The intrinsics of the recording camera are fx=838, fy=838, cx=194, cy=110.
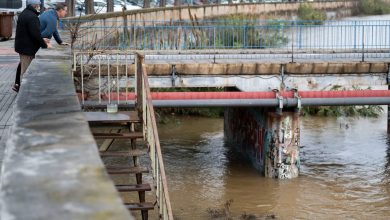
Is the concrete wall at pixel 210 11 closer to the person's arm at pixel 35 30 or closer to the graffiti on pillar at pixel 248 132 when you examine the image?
the graffiti on pillar at pixel 248 132

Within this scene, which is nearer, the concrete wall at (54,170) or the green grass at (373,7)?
the concrete wall at (54,170)

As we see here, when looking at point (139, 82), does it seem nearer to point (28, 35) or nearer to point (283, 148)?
point (28, 35)

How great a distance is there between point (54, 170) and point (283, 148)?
1561 cm

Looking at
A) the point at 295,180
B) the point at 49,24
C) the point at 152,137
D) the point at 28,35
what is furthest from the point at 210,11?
the point at 152,137

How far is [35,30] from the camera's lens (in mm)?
12398

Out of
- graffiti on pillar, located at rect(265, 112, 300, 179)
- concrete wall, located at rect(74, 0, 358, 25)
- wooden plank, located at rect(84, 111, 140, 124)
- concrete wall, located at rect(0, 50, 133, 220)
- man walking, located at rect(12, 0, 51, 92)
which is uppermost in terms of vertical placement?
concrete wall, located at rect(74, 0, 358, 25)

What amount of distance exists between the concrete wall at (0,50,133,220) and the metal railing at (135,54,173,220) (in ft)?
4.56

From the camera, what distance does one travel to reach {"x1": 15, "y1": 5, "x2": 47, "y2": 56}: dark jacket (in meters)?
12.3

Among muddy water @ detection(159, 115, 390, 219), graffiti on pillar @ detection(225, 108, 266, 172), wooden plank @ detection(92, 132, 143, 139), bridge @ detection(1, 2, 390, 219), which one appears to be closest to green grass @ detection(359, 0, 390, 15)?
bridge @ detection(1, 2, 390, 219)

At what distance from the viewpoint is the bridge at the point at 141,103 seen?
175 inches

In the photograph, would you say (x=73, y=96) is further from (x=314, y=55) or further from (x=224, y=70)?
(x=314, y=55)

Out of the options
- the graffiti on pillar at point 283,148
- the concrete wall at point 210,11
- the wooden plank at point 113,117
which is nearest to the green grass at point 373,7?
the concrete wall at point 210,11

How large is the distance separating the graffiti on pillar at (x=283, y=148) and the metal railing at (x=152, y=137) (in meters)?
9.17

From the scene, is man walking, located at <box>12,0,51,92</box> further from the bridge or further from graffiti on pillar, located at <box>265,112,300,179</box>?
graffiti on pillar, located at <box>265,112,300,179</box>
